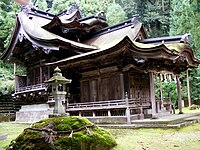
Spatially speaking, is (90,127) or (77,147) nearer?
(77,147)

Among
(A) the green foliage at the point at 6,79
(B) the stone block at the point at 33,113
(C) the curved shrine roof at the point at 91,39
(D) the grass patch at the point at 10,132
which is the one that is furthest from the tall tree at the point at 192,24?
(A) the green foliage at the point at 6,79

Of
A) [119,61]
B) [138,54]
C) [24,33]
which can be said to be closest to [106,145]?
[138,54]

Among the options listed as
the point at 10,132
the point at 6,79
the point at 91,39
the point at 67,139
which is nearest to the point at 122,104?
the point at 10,132

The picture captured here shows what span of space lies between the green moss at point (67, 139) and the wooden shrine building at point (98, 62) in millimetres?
5445

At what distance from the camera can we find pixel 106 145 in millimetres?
5891

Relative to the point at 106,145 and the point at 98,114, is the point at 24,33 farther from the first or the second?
the point at 106,145

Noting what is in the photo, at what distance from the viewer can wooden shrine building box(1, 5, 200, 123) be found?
1203cm

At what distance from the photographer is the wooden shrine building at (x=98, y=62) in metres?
12.0

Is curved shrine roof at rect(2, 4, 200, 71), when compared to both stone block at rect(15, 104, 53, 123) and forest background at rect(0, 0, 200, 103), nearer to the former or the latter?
forest background at rect(0, 0, 200, 103)

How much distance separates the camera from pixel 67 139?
214 inches

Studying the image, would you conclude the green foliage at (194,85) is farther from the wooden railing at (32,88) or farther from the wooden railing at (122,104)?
the wooden railing at (32,88)

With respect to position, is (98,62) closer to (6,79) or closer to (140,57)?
(140,57)

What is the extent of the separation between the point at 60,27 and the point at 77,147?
14.8 m

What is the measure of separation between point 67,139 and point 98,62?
898 cm
